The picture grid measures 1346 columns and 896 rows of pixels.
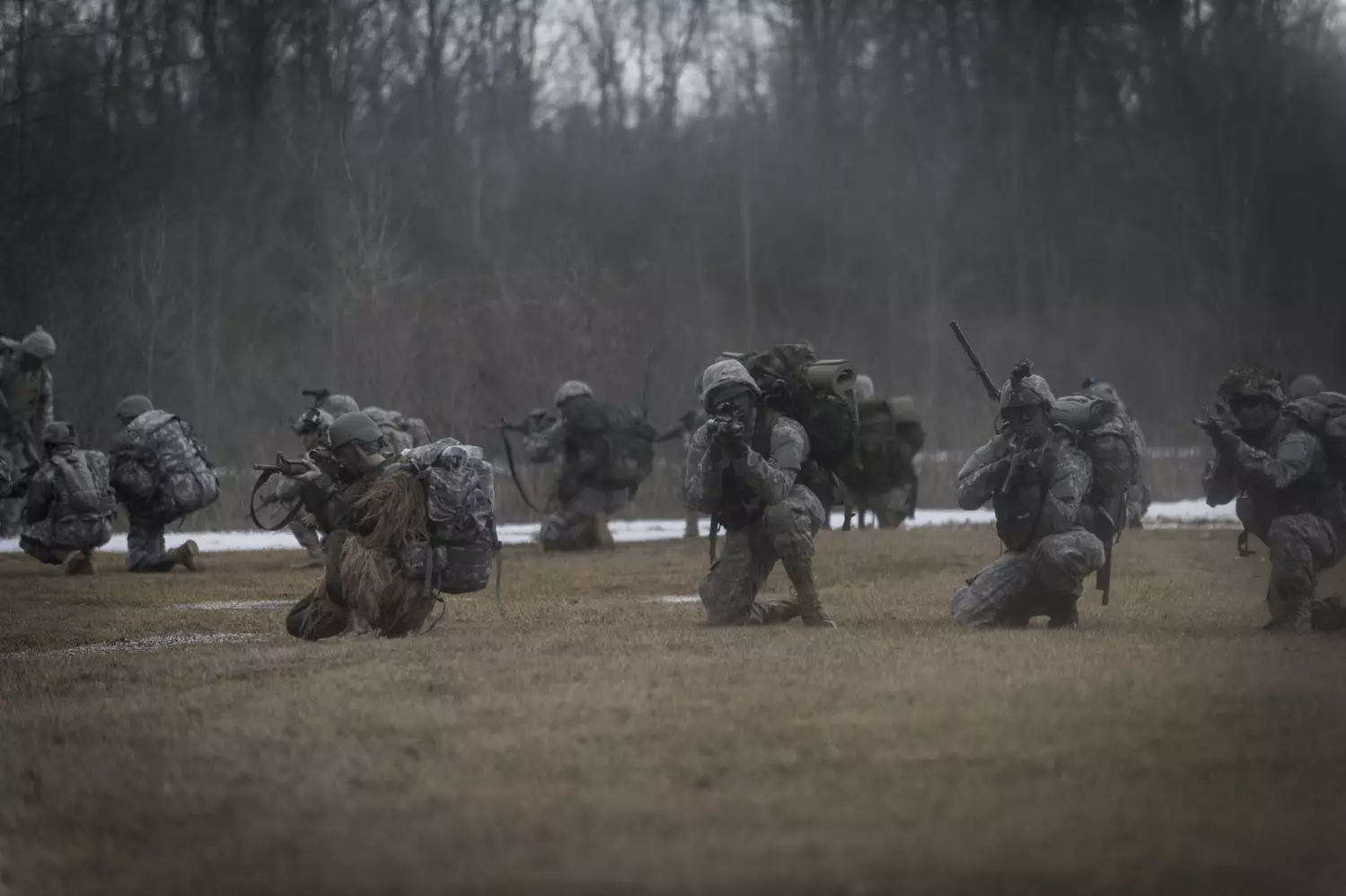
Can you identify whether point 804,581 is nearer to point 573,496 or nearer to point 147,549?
point 147,549

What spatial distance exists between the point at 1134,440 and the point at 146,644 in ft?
18.1

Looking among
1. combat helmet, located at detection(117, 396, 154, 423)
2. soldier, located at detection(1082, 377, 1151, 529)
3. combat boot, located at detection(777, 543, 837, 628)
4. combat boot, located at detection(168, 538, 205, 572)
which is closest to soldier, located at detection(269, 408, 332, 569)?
combat boot, located at detection(168, 538, 205, 572)

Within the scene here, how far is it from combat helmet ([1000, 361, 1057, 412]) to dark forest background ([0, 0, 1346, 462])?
79 cm

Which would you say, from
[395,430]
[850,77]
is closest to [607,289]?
[850,77]

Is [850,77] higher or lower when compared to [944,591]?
higher

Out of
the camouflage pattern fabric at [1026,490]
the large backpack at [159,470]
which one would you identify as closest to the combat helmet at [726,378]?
the camouflage pattern fabric at [1026,490]

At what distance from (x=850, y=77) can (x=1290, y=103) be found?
31.5ft

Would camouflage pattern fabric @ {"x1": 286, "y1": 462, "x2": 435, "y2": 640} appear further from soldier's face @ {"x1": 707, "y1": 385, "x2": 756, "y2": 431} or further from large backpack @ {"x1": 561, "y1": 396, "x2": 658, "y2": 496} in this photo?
large backpack @ {"x1": 561, "y1": 396, "x2": 658, "y2": 496}

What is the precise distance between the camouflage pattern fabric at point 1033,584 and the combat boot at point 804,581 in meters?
0.72

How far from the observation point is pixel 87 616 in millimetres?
9828

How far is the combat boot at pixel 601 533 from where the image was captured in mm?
16031

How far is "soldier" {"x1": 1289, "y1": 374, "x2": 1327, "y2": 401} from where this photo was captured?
656cm

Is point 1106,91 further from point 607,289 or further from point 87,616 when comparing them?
point 607,289

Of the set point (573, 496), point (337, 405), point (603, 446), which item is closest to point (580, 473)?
point (573, 496)
